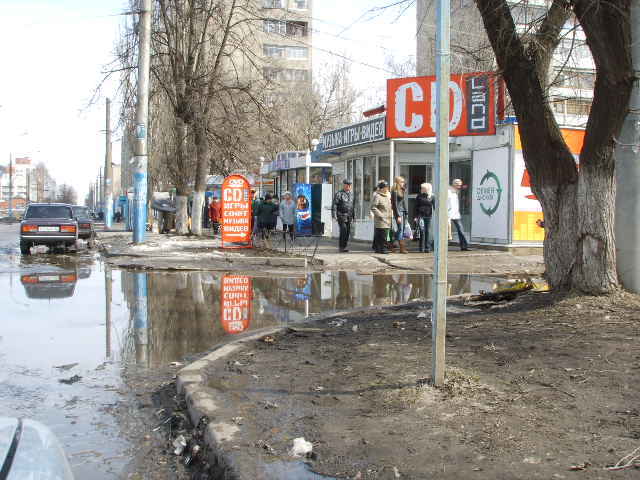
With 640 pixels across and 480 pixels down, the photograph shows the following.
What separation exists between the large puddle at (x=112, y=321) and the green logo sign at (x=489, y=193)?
4.68 m

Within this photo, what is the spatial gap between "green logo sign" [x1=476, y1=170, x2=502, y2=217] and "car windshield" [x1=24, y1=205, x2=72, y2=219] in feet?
42.0

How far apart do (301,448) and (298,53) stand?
79947 mm

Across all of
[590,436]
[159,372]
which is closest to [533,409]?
[590,436]

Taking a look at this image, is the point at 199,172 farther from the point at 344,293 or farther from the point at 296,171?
the point at 344,293

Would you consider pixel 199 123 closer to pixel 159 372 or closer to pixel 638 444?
pixel 159 372

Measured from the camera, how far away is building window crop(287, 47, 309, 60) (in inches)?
3140

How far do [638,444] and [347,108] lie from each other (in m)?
43.3

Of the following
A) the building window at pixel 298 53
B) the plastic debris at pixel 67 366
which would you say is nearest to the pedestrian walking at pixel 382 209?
the plastic debris at pixel 67 366

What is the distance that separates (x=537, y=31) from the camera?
25.9 feet

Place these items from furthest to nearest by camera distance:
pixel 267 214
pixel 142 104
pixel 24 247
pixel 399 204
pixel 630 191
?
pixel 267 214
pixel 24 247
pixel 142 104
pixel 399 204
pixel 630 191

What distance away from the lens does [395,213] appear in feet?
58.7

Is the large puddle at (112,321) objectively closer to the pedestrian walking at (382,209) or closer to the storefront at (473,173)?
the pedestrian walking at (382,209)

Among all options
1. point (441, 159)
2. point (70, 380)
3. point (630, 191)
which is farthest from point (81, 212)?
point (441, 159)

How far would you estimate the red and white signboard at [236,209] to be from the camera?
1864cm
